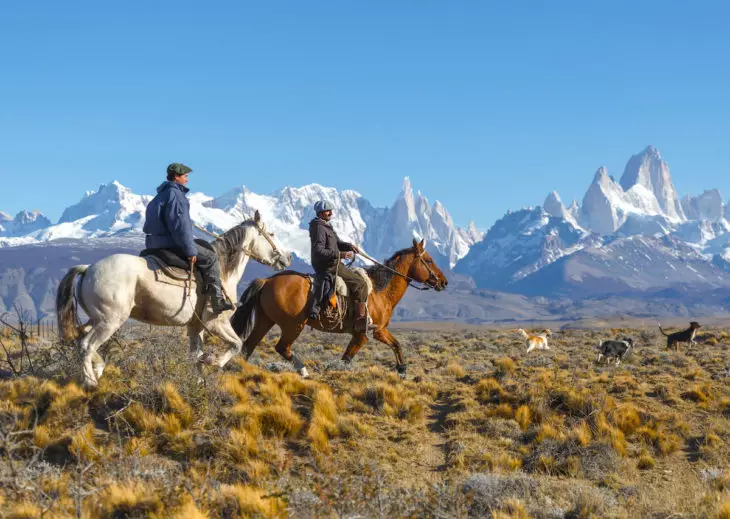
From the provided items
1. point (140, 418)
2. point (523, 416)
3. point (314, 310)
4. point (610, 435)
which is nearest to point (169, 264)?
point (140, 418)

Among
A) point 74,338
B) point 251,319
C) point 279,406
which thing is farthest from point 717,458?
point 74,338

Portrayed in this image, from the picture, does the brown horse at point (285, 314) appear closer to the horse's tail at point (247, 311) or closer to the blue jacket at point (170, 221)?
the horse's tail at point (247, 311)

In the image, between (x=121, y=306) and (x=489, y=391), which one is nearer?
(x=121, y=306)

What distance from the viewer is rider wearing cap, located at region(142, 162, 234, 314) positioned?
966 cm

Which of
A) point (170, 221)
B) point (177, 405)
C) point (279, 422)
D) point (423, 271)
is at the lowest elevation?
point (279, 422)

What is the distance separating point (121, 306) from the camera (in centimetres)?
910

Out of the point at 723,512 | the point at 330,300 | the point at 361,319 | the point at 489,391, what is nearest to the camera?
the point at 723,512

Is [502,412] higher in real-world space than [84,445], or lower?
lower

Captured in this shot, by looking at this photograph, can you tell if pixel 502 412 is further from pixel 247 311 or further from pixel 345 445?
pixel 247 311

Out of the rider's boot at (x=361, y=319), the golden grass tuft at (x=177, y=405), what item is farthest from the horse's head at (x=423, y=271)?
the golden grass tuft at (x=177, y=405)

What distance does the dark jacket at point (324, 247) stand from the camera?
41.0 feet

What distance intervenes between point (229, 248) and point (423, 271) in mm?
5050

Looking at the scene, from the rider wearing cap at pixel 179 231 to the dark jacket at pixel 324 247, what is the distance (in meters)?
2.65

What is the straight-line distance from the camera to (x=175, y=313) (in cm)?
979
